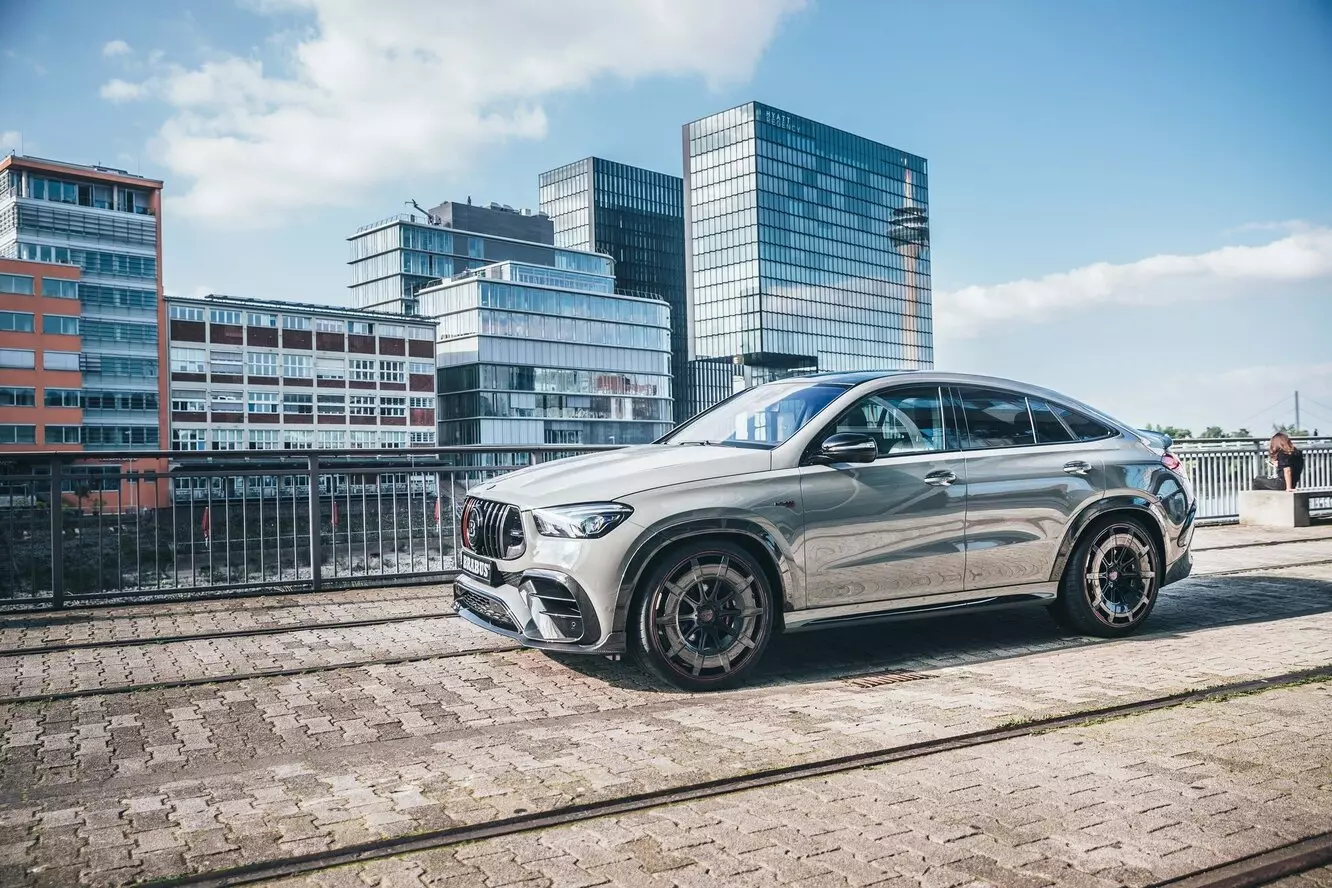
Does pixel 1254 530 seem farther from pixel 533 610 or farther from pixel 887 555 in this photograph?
pixel 533 610

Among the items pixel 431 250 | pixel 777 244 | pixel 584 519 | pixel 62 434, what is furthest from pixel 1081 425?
pixel 777 244

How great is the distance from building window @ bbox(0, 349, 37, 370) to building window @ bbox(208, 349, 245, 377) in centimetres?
1327

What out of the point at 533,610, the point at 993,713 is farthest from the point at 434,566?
the point at 993,713

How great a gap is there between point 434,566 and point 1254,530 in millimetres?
12028

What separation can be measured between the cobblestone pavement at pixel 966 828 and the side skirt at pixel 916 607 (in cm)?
155

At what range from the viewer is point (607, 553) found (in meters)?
5.50

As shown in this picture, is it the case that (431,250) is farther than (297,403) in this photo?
Yes

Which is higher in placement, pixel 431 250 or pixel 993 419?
pixel 431 250

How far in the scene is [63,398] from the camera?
86.4 meters

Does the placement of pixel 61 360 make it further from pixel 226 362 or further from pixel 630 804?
pixel 630 804

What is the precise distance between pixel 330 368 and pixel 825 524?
9594 centimetres

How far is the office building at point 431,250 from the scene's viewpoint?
110m

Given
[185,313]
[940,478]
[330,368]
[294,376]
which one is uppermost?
[185,313]

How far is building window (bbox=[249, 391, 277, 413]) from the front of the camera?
9262cm
